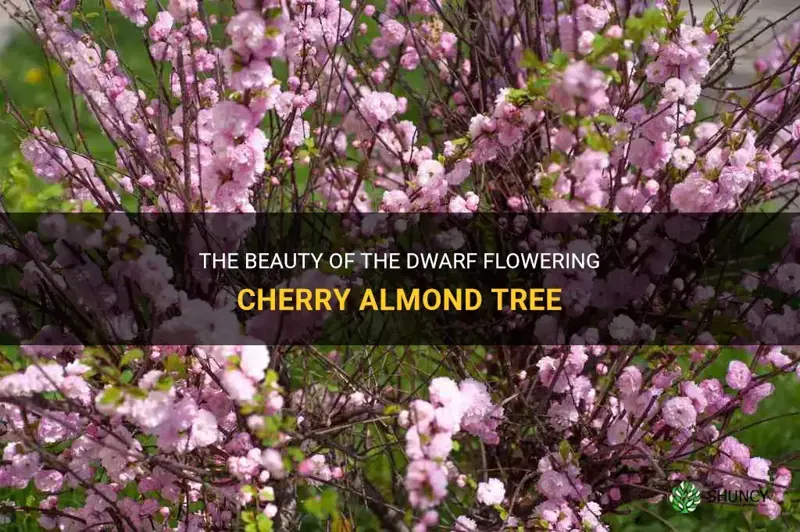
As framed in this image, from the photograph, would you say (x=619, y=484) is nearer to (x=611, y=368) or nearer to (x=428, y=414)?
(x=611, y=368)

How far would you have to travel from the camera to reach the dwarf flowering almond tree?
4.49 feet

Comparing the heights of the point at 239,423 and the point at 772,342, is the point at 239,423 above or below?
below

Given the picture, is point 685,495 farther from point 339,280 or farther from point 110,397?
point 110,397

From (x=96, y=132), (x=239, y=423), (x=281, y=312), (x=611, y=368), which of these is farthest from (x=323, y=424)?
(x=96, y=132)

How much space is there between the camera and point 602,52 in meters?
1.29

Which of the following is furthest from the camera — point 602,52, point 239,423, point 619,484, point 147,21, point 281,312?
point 147,21

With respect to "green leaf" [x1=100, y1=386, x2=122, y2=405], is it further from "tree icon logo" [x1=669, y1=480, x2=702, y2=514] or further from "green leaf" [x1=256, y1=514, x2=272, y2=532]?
"tree icon logo" [x1=669, y1=480, x2=702, y2=514]

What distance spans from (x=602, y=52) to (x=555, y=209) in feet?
1.43

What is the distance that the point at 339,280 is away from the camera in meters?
1.51

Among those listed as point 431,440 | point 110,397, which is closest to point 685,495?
point 431,440

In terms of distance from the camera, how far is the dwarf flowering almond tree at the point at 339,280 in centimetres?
137

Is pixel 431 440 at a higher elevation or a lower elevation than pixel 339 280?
lower

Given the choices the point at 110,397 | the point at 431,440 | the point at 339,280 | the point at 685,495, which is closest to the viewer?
the point at 110,397

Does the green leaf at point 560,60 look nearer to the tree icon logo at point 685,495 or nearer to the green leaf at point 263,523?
the green leaf at point 263,523
